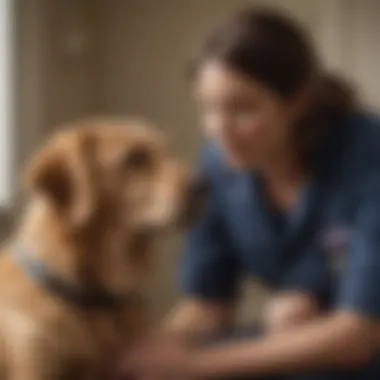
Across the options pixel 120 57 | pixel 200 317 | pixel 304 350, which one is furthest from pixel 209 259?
pixel 120 57

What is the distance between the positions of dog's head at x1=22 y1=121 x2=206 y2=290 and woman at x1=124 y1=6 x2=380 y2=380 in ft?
0.20

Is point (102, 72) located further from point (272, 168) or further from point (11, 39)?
point (272, 168)

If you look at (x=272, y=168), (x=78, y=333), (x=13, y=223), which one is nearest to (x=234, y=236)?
(x=272, y=168)

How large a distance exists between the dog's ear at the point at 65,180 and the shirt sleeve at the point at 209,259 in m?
0.15

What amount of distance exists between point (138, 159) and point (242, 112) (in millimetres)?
154

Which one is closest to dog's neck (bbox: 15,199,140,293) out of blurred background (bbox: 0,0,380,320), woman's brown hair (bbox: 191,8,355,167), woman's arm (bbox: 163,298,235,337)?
woman's arm (bbox: 163,298,235,337)

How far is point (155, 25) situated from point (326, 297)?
63 centimetres

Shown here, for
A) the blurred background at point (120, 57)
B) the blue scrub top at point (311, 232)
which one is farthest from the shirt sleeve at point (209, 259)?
the blurred background at point (120, 57)

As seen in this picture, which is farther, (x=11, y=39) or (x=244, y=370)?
(x=11, y=39)

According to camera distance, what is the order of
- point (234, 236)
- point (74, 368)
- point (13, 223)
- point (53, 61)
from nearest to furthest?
point (74, 368) → point (234, 236) → point (13, 223) → point (53, 61)

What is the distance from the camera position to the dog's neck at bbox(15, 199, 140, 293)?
91 centimetres

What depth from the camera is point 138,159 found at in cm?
99

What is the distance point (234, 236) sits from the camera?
1007 mm

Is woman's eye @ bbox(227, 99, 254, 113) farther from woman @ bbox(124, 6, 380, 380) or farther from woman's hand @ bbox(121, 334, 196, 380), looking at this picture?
woman's hand @ bbox(121, 334, 196, 380)
